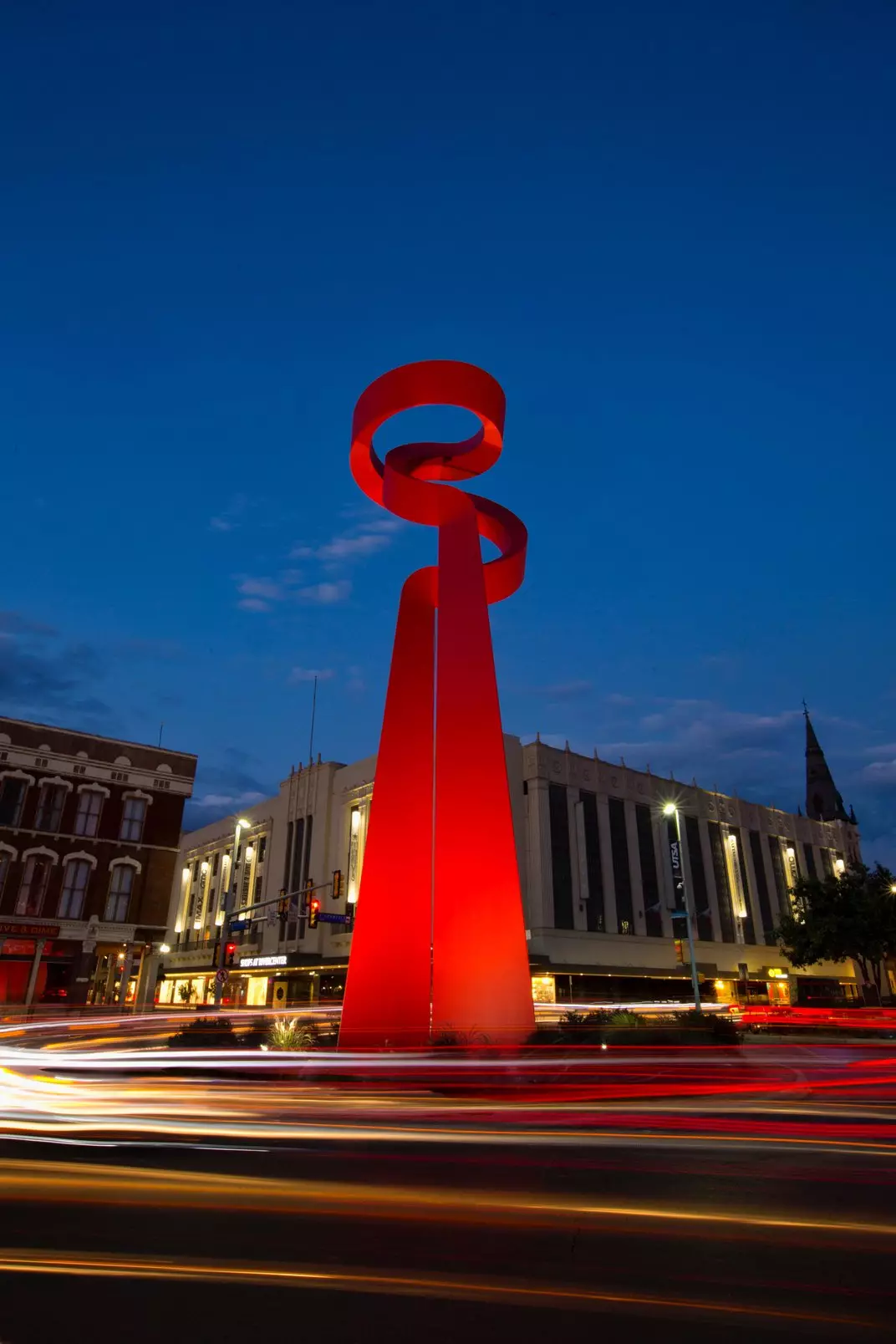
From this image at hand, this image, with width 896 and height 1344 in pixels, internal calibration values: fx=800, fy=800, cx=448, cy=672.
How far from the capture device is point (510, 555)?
22391mm

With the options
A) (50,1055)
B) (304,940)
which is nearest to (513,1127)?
(50,1055)

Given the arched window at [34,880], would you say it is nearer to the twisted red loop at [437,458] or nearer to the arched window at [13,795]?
the arched window at [13,795]

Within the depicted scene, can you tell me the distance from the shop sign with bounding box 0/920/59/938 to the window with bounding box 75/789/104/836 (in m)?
4.68

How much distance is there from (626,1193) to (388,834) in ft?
42.2

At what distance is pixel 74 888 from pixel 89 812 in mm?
3850

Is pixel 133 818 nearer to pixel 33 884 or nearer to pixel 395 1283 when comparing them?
pixel 33 884

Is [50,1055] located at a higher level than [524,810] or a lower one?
lower

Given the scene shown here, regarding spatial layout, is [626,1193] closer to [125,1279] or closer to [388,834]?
[125,1279]

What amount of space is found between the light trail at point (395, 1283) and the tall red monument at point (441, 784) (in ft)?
39.8

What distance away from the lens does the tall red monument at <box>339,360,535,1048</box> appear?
17.3 metres

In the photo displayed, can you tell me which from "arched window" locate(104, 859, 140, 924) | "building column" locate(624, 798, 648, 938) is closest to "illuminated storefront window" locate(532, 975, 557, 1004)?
"building column" locate(624, 798, 648, 938)

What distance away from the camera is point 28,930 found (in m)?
38.2

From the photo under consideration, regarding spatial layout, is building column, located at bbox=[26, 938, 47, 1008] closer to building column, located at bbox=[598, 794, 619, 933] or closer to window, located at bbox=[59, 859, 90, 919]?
window, located at bbox=[59, 859, 90, 919]

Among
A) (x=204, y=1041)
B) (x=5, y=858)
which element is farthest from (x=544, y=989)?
(x=204, y=1041)
